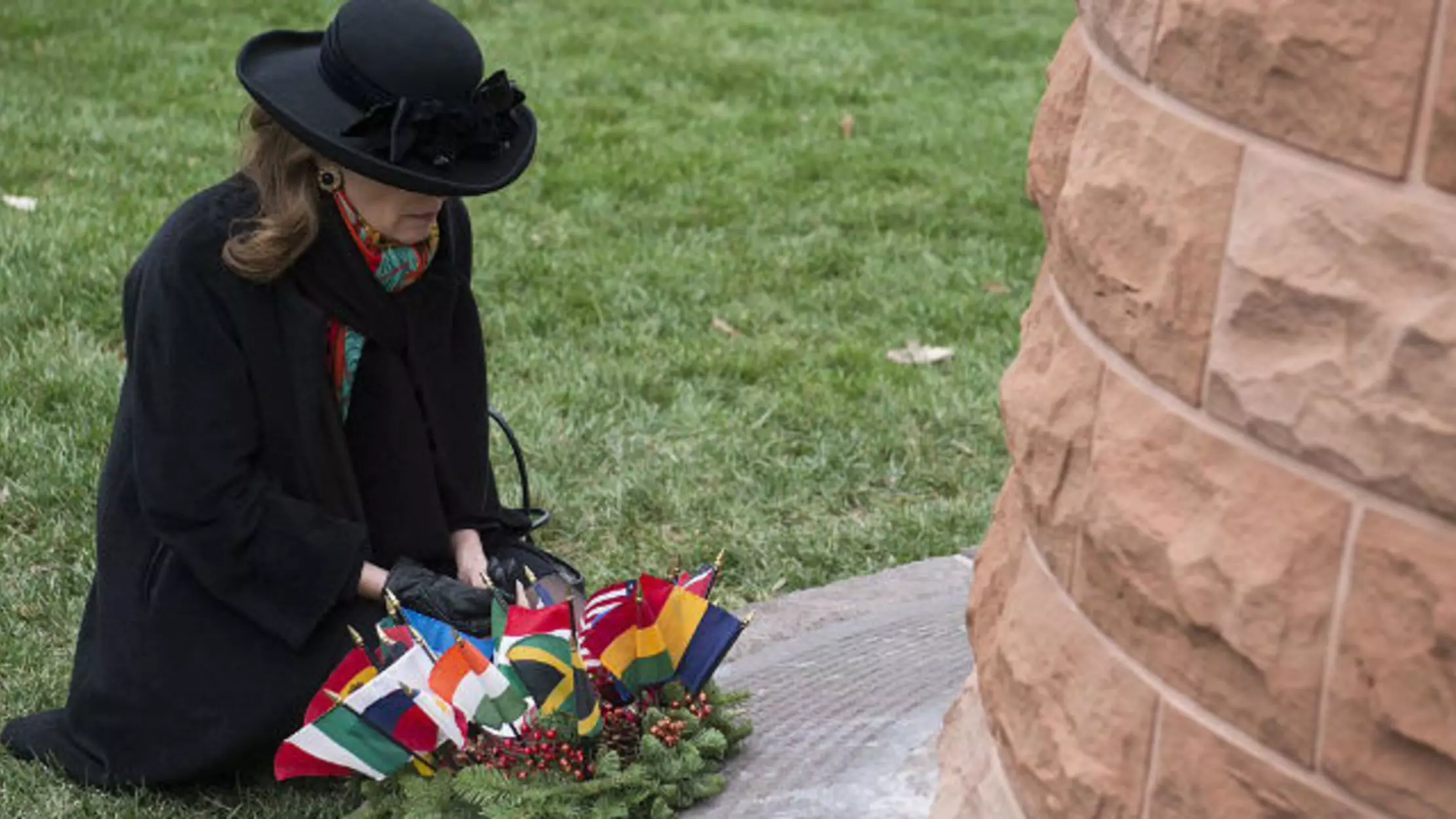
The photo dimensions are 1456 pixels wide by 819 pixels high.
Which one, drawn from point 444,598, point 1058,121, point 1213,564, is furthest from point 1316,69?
point 444,598

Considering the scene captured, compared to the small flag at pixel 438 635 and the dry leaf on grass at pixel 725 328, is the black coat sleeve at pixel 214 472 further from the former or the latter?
the dry leaf on grass at pixel 725 328

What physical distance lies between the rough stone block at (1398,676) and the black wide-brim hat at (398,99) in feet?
5.37

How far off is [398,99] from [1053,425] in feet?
4.39

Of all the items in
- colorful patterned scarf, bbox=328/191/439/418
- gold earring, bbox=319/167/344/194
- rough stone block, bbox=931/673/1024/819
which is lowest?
rough stone block, bbox=931/673/1024/819

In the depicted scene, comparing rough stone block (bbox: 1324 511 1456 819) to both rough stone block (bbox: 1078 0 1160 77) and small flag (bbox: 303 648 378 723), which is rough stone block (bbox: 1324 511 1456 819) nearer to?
rough stone block (bbox: 1078 0 1160 77)

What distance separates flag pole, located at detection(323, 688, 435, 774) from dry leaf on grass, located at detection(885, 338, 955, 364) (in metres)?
2.60

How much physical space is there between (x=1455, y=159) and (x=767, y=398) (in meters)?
3.43

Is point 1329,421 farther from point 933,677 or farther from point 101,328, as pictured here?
point 101,328

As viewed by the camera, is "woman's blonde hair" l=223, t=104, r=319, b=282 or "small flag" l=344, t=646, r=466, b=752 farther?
"woman's blonde hair" l=223, t=104, r=319, b=282

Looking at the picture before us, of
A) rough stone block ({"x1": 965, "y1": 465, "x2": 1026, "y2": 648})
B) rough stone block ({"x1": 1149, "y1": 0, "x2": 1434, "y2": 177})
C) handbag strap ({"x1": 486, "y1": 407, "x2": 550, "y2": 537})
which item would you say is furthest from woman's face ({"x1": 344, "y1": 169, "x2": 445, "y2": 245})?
rough stone block ({"x1": 1149, "y1": 0, "x2": 1434, "y2": 177})

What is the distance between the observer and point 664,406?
4.91 metres

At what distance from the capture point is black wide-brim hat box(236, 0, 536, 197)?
9.55 ft

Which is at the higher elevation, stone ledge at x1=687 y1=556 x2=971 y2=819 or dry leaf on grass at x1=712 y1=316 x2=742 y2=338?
stone ledge at x1=687 y1=556 x2=971 y2=819

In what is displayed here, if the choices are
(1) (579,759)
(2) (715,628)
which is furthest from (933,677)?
(1) (579,759)
